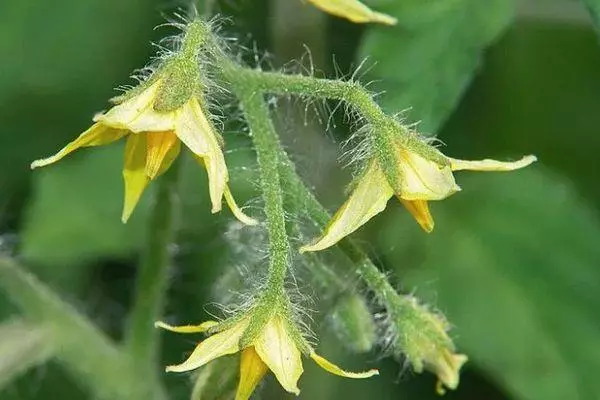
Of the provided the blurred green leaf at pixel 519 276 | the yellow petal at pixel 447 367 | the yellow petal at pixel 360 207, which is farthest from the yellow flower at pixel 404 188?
the blurred green leaf at pixel 519 276

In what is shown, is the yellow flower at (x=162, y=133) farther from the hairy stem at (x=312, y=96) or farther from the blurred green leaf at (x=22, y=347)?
the blurred green leaf at (x=22, y=347)

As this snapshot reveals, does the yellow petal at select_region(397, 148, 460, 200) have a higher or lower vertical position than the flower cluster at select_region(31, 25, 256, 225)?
lower

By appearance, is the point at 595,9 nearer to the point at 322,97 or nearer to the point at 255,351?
the point at 322,97

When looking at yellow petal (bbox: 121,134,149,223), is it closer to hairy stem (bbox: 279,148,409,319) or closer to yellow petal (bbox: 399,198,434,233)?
hairy stem (bbox: 279,148,409,319)

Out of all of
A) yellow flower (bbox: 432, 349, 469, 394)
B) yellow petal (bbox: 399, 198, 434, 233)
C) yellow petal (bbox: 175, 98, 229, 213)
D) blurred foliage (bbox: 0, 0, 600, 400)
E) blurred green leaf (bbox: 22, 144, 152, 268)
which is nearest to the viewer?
yellow petal (bbox: 175, 98, 229, 213)

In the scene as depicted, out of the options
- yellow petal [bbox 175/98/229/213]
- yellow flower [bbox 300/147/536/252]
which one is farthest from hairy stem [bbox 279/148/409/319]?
yellow petal [bbox 175/98/229/213]

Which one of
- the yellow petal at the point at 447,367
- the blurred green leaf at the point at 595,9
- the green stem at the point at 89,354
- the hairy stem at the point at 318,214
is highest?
the blurred green leaf at the point at 595,9
